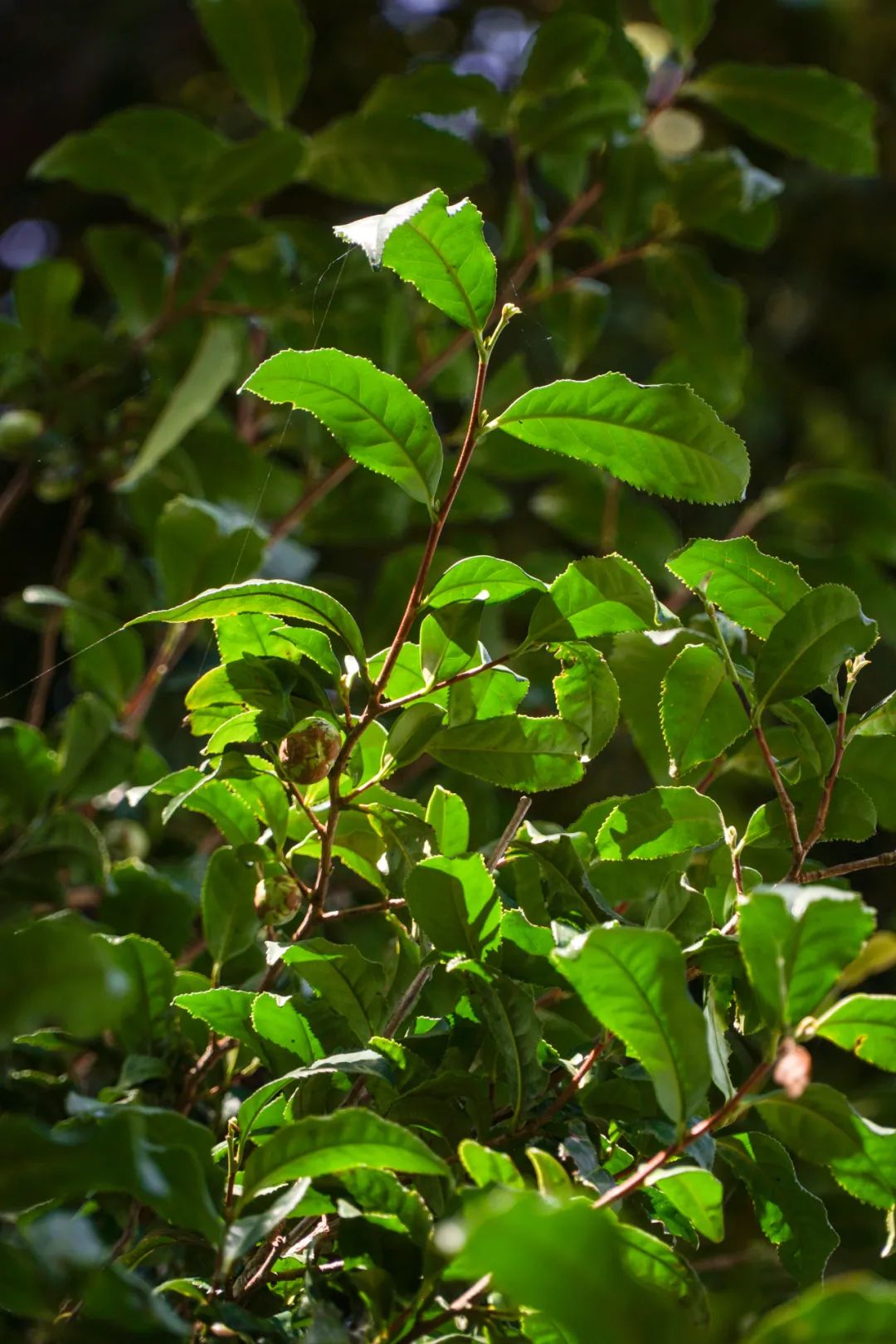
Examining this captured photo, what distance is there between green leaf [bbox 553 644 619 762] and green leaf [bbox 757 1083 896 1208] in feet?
0.63

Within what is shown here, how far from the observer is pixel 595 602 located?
0.59 meters

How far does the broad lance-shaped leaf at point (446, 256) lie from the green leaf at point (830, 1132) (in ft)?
1.16

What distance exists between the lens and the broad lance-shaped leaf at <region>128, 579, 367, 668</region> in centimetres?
53

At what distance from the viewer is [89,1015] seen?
0.37 meters

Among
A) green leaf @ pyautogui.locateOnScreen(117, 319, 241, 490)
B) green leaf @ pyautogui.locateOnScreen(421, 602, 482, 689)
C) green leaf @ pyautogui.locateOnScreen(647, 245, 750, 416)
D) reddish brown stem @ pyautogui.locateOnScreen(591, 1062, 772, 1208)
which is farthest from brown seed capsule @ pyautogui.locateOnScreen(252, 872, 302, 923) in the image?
green leaf @ pyautogui.locateOnScreen(647, 245, 750, 416)

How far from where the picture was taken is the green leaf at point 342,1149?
44cm

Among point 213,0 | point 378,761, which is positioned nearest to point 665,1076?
point 378,761

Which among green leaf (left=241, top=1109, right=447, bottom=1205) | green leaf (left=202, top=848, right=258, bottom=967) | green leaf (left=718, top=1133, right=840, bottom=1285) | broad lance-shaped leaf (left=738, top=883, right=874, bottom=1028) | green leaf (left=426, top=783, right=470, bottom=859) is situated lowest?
green leaf (left=718, top=1133, right=840, bottom=1285)

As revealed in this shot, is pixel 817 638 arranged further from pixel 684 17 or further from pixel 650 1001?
pixel 684 17

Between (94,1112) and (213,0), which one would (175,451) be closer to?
(213,0)

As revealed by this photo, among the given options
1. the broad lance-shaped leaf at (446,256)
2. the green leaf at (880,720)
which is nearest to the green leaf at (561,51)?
the broad lance-shaped leaf at (446,256)

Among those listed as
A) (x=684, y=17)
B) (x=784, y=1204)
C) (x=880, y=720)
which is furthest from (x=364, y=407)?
(x=684, y=17)

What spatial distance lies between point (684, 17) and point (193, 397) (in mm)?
615

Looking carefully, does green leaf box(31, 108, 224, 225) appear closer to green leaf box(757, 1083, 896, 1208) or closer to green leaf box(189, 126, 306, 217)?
green leaf box(189, 126, 306, 217)
